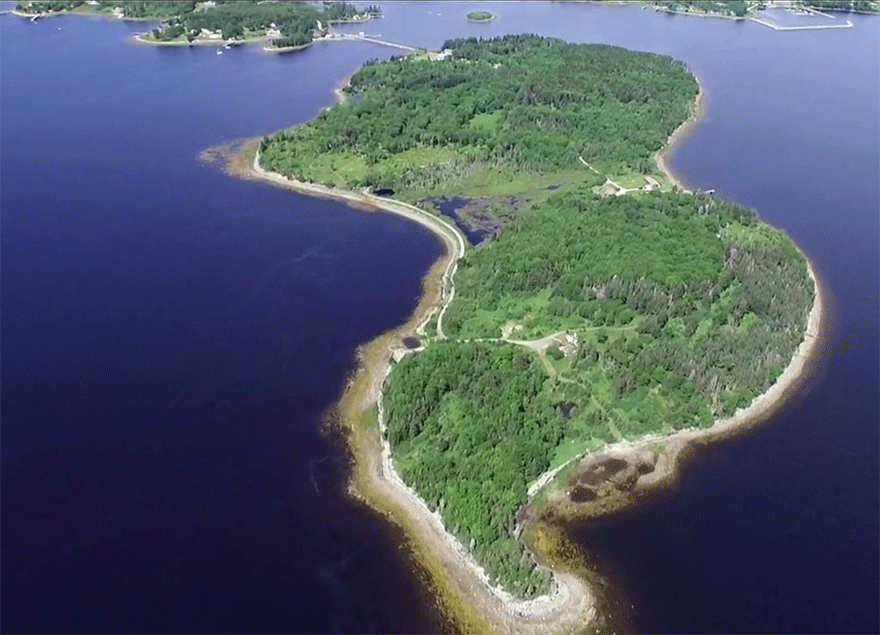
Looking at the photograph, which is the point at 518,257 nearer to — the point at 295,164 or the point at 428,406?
the point at 428,406

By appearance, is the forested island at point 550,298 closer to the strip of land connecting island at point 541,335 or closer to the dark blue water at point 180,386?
the strip of land connecting island at point 541,335

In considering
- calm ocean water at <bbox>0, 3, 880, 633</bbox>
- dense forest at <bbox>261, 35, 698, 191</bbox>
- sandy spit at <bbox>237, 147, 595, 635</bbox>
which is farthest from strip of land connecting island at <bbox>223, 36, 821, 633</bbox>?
calm ocean water at <bbox>0, 3, 880, 633</bbox>

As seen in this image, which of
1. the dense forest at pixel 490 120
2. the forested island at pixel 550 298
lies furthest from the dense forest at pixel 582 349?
the dense forest at pixel 490 120

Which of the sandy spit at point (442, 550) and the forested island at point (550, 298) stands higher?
the forested island at point (550, 298)

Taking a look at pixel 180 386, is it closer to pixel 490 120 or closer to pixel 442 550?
pixel 442 550

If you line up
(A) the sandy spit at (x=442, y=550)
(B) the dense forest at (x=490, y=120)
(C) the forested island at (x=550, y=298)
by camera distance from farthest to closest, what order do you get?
(B) the dense forest at (x=490, y=120)
(C) the forested island at (x=550, y=298)
(A) the sandy spit at (x=442, y=550)

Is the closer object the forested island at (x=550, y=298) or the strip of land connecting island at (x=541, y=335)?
the strip of land connecting island at (x=541, y=335)

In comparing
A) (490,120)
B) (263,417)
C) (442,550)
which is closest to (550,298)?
(263,417)

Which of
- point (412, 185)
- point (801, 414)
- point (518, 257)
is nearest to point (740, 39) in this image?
point (412, 185)
